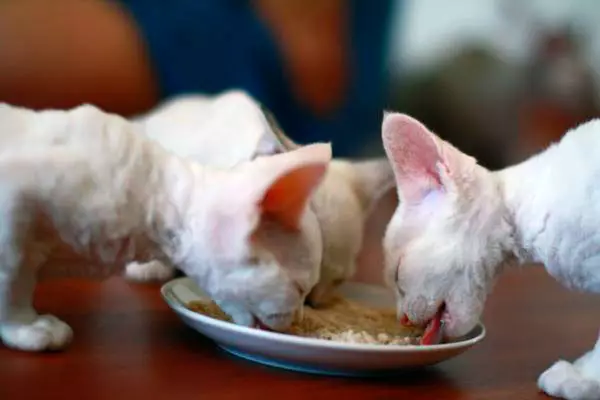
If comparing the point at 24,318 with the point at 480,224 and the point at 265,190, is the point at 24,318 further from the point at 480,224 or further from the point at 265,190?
the point at 480,224

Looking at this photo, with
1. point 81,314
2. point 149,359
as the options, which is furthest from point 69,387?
point 81,314

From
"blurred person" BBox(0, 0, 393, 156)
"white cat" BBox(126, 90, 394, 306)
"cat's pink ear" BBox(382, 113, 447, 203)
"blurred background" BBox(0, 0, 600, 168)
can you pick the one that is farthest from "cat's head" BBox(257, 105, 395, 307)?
"blurred person" BBox(0, 0, 393, 156)

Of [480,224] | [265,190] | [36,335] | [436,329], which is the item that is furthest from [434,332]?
[36,335]

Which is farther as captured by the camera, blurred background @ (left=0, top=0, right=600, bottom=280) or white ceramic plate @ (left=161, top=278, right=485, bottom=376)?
blurred background @ (left=0, top=0, right=600, bottom=280)

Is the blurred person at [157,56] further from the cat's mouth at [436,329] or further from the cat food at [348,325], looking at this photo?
the cat's mouth at [436,329]

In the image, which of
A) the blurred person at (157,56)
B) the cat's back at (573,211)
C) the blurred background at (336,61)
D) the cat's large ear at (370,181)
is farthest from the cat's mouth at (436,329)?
the blurred person at (157,56)

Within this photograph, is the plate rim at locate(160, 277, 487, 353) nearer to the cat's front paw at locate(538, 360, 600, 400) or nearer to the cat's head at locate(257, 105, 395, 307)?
the cat's front paw at locate(538, 360, 600, 400)

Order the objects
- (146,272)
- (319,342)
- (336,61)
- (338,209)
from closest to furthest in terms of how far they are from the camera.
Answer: (319,342), (338,209), (146,272), (336,61)
